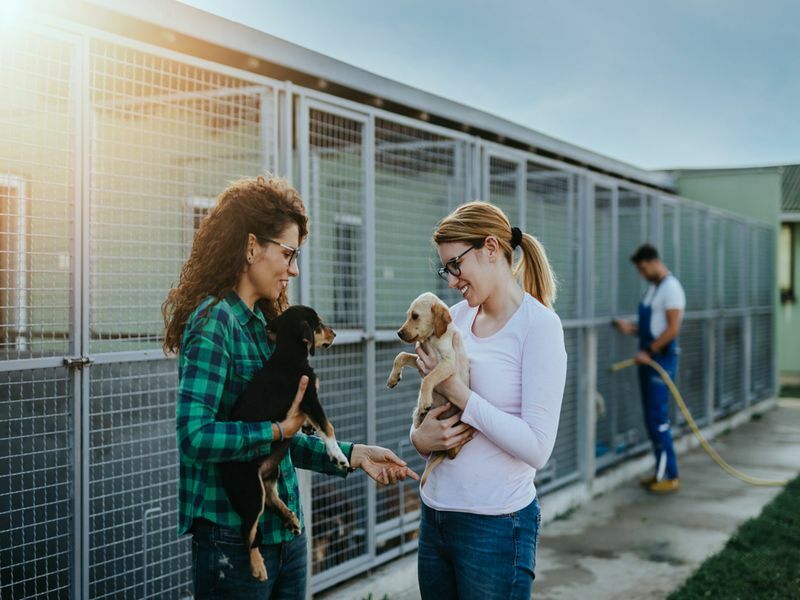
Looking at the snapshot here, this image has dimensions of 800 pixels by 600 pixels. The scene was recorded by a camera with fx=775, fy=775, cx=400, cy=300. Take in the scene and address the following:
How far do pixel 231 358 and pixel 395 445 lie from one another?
351 cm

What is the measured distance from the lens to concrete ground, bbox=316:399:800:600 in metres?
4.84

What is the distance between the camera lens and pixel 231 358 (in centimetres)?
190

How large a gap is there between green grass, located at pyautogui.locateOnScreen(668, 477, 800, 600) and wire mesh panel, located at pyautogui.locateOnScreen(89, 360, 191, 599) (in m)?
3.05

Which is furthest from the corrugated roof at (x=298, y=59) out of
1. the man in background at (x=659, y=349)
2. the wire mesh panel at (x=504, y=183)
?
the man in background at (x=659, y=349)

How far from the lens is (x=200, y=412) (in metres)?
1.77

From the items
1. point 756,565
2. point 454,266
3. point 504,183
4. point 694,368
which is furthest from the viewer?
point 694,368

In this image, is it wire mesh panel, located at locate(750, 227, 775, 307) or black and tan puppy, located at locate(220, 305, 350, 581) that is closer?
black and tan puppy, located at locate(220, 305, 350, 581)

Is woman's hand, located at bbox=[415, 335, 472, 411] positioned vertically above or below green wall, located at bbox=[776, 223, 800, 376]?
above

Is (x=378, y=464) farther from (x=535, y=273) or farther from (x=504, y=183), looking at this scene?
(x=504, y=183)

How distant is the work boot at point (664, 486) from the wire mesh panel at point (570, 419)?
0.95 m

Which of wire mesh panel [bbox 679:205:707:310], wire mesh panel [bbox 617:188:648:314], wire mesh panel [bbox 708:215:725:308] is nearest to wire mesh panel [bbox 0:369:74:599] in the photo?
wire mesh panel [bbox 617:188:648:314]

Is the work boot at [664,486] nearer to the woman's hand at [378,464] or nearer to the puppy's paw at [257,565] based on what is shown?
the woman's hand at [378,464]

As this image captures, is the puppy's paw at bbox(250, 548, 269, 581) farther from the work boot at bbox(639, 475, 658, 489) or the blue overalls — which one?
the work boot at bbox(639, 475, 658, 489)

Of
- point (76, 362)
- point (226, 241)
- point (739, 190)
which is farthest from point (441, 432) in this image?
point (739, 190)
